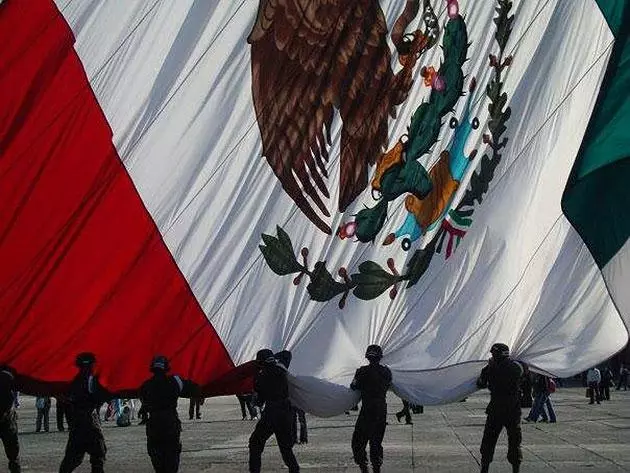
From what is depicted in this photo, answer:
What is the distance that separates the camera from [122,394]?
33.5 feet

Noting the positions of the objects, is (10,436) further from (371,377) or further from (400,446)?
(400,446)

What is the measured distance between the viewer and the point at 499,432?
1554 cm

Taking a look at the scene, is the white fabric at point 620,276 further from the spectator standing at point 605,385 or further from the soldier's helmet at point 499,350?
the spectator standing at point 605,385

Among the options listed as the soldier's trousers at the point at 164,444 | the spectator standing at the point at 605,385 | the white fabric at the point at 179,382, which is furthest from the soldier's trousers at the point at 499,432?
the spectator standing at the point at 605,385

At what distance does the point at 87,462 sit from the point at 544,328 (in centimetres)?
1268

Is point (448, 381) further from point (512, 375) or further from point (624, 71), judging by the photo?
point (512, 375)

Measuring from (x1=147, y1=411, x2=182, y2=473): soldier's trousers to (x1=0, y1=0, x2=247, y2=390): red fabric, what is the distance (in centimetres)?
378

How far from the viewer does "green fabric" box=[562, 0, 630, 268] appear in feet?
33.0

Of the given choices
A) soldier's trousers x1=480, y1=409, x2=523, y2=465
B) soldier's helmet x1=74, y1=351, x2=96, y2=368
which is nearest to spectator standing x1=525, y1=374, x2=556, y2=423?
soldier's trousers x1=480, y1=409, x2=523, y2=465

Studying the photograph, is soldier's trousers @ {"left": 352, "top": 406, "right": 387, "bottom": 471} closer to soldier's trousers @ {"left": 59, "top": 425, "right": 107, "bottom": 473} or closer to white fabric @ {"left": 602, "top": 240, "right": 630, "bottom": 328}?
soldier's trousers @ {"left": 59, "top": 425, "right": 107, "bottom": 473}

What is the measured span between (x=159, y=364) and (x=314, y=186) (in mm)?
1769

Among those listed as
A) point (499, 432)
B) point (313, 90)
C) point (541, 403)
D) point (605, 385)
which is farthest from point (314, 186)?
point (605, 385)

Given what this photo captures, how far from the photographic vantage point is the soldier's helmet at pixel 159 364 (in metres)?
9.82

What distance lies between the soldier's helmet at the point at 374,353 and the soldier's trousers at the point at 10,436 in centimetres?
740
